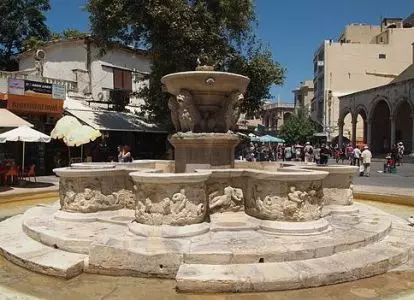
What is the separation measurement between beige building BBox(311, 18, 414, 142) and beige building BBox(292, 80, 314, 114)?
18.4 meters

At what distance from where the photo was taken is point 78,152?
22.4m

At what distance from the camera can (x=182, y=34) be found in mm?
18703

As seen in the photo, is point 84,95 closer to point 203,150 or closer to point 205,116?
point 205,116

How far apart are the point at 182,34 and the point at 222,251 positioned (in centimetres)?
1495

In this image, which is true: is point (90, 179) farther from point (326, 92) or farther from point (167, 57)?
point (326, 92)

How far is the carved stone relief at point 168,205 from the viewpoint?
584 centimetres

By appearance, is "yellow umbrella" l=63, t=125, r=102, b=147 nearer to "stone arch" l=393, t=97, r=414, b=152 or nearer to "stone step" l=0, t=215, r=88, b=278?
"stone step" l=0, t=215, r=88, b=278

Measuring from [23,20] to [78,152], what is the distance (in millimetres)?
17299

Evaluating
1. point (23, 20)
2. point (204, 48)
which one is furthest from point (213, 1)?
point (23, 20)

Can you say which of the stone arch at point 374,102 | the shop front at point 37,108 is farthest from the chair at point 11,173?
the stone arch at point 374,102

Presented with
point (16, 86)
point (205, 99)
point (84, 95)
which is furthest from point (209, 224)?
point (84, 95)

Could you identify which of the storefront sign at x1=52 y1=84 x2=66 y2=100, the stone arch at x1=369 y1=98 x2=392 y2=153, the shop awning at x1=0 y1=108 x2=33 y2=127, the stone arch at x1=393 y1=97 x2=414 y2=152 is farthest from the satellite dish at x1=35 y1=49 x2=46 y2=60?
the stone arch at x1=393 y1=97 x2=414 y2=152

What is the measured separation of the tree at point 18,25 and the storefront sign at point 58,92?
1374 cm

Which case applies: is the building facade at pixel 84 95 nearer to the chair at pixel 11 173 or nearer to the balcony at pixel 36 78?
the balcony at pixel 36 78
